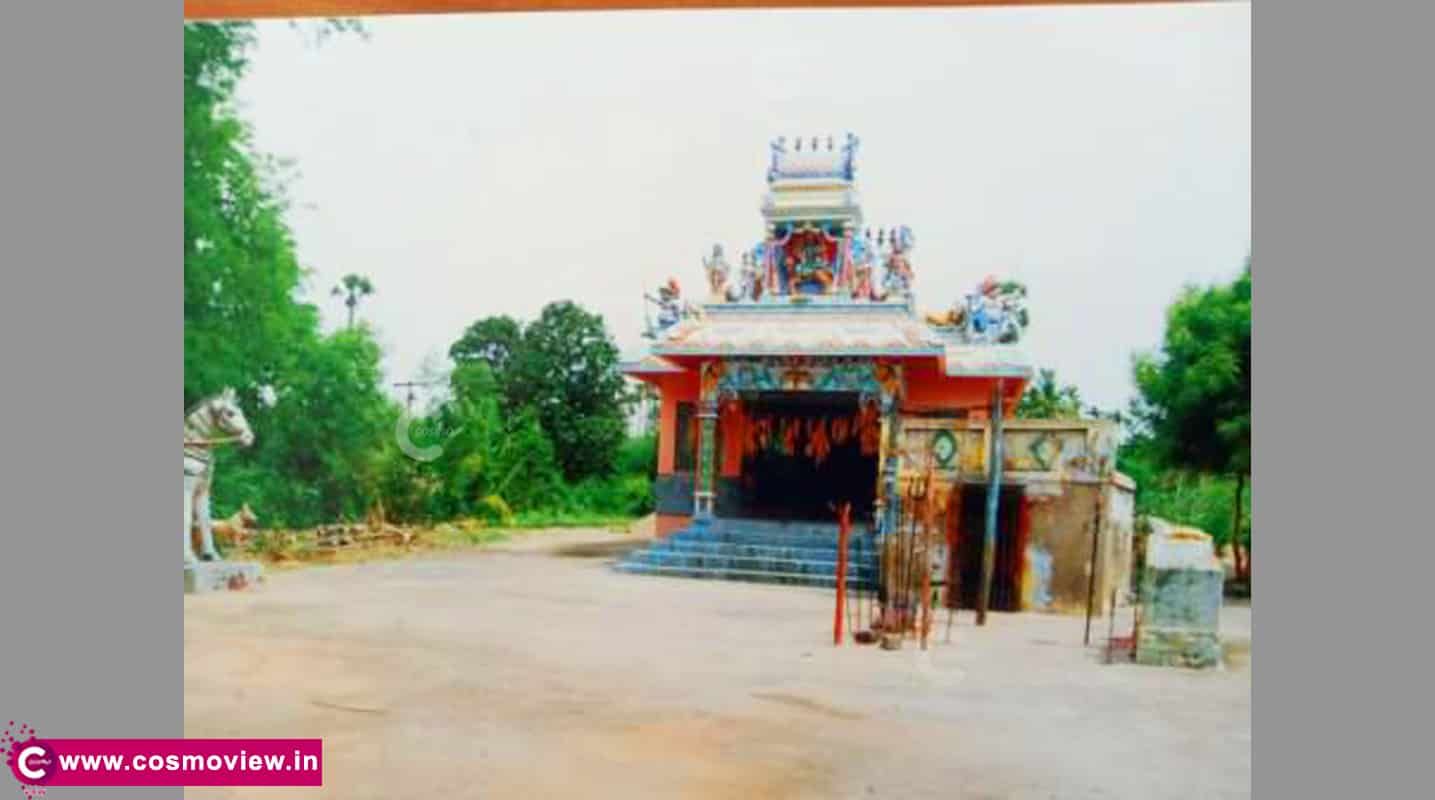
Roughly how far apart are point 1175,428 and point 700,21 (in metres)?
1.78

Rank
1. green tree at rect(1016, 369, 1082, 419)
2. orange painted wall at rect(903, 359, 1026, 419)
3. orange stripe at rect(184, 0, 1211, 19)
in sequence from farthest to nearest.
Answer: orange painted wall at rect(903, 359, 1026, 419) < green tree at rect(1016, 369, 1082, 419) < orange stripe at rect(184, 0, 1211, 19)

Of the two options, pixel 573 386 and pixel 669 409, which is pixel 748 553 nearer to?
pixel 669 409

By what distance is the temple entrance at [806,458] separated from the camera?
3.95 metres

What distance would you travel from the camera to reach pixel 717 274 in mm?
3994

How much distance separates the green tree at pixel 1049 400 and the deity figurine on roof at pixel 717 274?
0.97m

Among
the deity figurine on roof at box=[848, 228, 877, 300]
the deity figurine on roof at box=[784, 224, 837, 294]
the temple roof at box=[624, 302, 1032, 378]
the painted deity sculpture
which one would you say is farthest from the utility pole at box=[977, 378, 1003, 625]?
the painted deity sculpture

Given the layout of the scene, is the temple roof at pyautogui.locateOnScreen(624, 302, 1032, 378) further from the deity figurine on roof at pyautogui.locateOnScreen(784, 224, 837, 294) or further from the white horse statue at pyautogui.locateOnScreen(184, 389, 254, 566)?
the white horse statue at pyautogui.locateOnScreen(184, 389, 254, 566)

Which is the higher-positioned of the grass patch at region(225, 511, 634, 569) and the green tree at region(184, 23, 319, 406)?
the green tree at region(184, 23, 319, 406)

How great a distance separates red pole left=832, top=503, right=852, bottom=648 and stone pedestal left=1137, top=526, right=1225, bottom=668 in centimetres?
85

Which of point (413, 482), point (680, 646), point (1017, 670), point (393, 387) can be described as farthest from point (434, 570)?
point (1017, 670)

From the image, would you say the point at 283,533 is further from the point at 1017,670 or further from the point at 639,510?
the point at 1017,670

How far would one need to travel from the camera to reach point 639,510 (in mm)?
4016

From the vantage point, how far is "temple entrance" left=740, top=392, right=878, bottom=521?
3.95 meters
